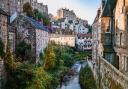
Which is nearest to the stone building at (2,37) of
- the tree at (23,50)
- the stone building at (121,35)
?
the tree at (23,50)

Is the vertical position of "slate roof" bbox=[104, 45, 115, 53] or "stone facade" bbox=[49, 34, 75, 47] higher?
"stone facade" bbox=[49, 34, 75, 47]

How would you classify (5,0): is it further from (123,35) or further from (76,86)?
(123,35)

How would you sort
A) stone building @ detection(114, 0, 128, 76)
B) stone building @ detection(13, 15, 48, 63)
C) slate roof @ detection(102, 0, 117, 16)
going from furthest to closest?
1. stone building @ detection(13, 15, 48, 63)
2. slate roof @ detection(102, 0, 117, 16)
3. stone building @ detection(114, 0, 128, 76)

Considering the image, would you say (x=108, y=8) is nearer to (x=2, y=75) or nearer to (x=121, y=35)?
(x=121, y=35)

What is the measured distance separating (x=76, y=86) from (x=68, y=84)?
7.77 feet

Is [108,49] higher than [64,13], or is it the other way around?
Result: [64,13]

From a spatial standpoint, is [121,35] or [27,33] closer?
[121,35]

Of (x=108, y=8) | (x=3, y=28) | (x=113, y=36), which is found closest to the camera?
(x=3, y=28)

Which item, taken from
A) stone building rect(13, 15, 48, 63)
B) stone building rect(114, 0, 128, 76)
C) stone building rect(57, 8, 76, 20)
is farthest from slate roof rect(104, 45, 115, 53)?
stone building rect(57, 8, 76, 20)

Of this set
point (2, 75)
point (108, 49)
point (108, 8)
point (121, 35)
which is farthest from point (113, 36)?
point (2, 75)

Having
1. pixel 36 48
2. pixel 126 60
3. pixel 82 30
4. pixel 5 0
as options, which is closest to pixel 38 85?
pixel 126 60

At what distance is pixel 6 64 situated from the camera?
85.6ft

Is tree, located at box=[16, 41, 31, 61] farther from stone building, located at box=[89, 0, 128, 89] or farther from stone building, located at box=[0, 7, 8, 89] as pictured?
stone building, located at box=[0, 7, 8, 89]

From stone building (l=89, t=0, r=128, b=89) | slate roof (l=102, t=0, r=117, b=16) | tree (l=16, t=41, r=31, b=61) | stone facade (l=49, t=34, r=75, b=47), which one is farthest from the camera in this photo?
stone facade (l=49, t=34, r=75, b=47)
